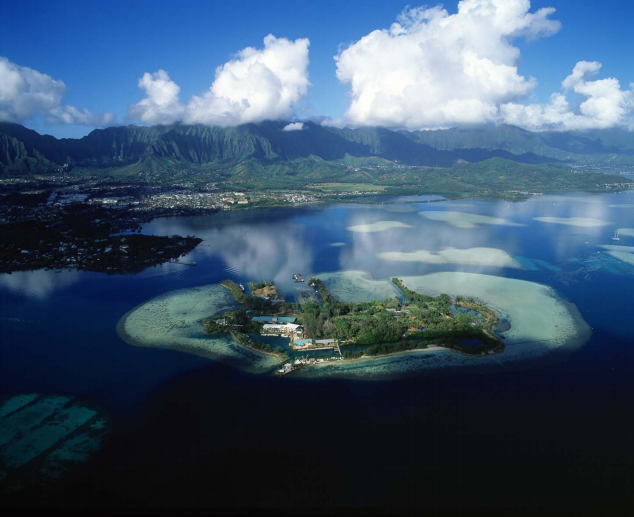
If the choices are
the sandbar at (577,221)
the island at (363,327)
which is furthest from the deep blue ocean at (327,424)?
the sandbar at (577,221)

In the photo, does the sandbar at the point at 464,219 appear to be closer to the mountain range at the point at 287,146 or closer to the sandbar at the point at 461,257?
the sandbar at the point at 461,257

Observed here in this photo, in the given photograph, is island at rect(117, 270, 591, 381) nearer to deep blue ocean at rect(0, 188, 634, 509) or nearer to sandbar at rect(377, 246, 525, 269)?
deep blue ocean at rect(0, 188, 634, 509)

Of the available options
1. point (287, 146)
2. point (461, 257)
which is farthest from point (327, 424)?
point (287, 146)

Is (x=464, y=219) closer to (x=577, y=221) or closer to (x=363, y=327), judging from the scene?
(x=577, y=221)

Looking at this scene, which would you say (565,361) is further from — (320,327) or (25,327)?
(25,327)

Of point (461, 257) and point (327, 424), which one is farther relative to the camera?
point (461, 257)

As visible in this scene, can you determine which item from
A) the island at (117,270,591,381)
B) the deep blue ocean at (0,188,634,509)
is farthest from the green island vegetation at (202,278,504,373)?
the deep blue ocean at (0,188,634,509)
